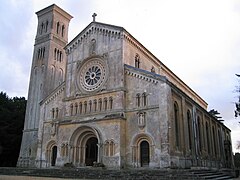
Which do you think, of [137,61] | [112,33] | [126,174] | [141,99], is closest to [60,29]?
[112,33]

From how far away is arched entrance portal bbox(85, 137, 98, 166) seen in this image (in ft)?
97.0

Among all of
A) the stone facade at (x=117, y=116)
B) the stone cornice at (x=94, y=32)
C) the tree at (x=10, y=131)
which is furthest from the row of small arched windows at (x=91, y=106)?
the tree at (x=10, y=131)

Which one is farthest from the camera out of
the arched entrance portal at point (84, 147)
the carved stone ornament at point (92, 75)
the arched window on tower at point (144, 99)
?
the carved stone ornament at point (92, 75)

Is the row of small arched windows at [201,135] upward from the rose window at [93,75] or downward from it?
downward

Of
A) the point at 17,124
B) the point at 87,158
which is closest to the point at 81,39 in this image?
the point at 87,158

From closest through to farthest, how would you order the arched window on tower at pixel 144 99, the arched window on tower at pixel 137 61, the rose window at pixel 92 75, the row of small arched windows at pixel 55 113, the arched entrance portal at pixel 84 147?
the arched window on tower at pixel 144 99
the arched entrance portal at pixel 84 147
the rose window at pixel 92 75
the arched window on tower at pixel 137 61
the row of small arched windows at pixel 55 113

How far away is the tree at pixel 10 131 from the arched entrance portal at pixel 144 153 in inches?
1035

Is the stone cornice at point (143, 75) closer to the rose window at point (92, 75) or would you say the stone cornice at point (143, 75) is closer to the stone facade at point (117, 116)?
the stone facade at point (117, 116)

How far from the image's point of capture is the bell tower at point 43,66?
39156mm

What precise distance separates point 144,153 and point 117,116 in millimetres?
4639

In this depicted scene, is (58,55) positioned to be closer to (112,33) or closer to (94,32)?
(94,32)

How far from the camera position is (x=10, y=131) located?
145 feet

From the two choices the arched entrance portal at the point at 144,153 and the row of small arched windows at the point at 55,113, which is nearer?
the arched entrance portal at the point at 144,153

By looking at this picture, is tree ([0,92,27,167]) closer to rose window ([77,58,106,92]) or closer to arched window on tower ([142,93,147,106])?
rose window ([77,58,106,92])
